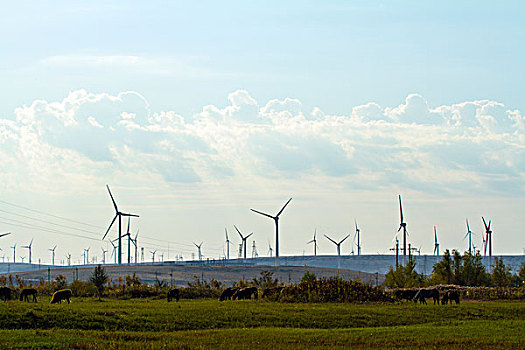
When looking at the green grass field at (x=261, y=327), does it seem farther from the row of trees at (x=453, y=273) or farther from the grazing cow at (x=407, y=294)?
the row of trees at (x=453, y=273)

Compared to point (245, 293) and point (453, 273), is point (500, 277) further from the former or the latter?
point (245, 293)

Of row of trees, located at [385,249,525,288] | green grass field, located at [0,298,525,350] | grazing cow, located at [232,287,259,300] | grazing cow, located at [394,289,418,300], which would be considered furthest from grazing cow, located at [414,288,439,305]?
row of trees, located at [385,249,525,288]

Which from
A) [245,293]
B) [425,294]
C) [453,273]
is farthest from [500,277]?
[245,293]

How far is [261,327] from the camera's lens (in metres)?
43.1

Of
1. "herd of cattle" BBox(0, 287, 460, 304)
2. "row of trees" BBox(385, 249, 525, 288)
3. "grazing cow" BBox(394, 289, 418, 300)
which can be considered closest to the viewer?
"herd of cattle" BBox(0, 287, 460, 304)

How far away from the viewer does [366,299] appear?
60438 mm

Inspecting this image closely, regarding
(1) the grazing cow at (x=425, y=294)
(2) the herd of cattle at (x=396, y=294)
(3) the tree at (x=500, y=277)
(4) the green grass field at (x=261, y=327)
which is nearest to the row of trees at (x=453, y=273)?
(3) the tree at (x=500, y=277)

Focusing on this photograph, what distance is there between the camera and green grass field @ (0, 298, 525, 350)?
35009 millimetres

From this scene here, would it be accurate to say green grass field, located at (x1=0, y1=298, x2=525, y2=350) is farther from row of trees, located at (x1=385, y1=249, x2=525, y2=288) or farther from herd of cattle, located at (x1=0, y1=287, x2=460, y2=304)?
row of trees, located at (x1=385, y1=249, x2=525, y2=288)

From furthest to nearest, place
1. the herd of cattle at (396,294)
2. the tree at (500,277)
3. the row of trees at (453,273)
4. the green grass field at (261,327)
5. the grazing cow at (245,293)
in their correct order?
the tree at (500,277) → the row of trees at (453,273) → the grazing cow at (245,293) → the herd of cattle at (396,294) → the green grass field at (261,327)

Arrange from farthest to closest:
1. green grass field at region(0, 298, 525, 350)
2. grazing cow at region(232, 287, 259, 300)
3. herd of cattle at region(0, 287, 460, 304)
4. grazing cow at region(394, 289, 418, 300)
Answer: grazing cow at region(232, 287, 259, 300), grazing cow at region(394, 289, 418, 300), herd of cattle at region(0, 287, 460, 304), green grass field at region(0, 298, 525, 350)

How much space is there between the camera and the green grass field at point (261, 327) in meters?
35.0

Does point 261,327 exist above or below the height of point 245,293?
below

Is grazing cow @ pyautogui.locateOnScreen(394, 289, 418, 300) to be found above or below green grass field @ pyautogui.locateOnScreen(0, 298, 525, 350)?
above
